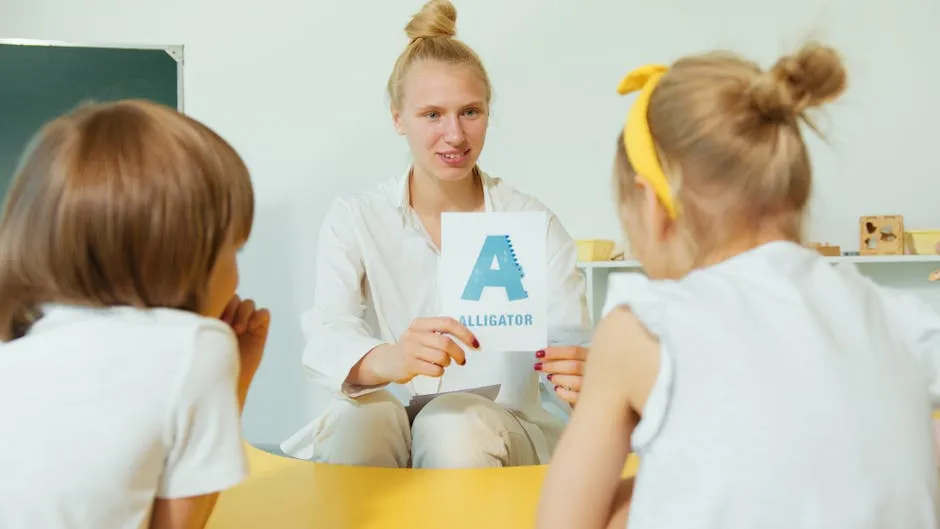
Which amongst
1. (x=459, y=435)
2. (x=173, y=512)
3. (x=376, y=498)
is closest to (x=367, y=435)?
(x=459, y=435)

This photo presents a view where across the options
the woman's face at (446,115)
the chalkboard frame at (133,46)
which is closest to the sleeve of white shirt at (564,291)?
the woman's face at (446,115)

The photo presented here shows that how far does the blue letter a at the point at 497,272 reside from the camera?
1.11 metres

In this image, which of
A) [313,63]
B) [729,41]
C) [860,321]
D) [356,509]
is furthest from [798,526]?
[313,63]

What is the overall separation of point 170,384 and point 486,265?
1.93ft

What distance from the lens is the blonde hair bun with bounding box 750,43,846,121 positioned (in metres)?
0.63

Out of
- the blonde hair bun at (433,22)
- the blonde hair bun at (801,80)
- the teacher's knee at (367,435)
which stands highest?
the blonde hair bun at (433,22)

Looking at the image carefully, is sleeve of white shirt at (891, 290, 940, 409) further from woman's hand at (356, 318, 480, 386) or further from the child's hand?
the child's hand

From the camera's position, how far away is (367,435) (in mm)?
1168

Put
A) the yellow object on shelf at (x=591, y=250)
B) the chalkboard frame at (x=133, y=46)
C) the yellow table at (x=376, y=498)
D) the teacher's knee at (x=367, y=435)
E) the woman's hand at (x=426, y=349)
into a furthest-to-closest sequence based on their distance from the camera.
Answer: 1. the chalkboard frame at (x=133, y=46)
2. the yellow object on shelf at (x=591, y=250)
3. the teacher's knee at (x=367, y=435)
4. the woman's hand at (x=426, y=349)
5. the yellow table at (x=376, y=498)

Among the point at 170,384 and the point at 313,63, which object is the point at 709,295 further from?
the point at 313,63

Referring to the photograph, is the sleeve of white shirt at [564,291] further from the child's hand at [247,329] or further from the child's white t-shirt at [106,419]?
the child's white t-shirt at [106,419]

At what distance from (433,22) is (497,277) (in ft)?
1.89

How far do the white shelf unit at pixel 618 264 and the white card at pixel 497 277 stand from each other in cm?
104

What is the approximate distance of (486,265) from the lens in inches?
44.1
